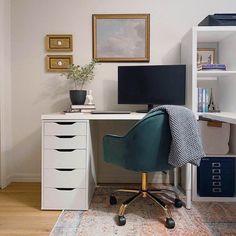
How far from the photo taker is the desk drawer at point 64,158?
2102 millimetres

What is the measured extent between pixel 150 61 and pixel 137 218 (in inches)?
63.9

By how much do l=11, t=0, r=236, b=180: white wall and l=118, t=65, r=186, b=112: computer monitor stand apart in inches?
9.7

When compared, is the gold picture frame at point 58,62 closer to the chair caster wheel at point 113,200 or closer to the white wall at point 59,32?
the white wall at point 59,32

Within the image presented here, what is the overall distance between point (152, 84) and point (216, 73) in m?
0.59

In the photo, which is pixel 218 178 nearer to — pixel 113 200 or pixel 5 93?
pixel 113 200

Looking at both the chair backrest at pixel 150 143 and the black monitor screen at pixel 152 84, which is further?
the black monitor screen at pixel 152 84

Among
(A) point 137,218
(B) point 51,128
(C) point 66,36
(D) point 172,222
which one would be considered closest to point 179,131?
(D) point 172,222

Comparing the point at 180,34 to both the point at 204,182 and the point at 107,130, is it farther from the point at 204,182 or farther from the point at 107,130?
the point at 204,182

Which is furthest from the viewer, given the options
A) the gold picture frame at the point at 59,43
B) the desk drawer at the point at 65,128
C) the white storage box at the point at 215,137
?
the gold picture frame at the point at 59,43

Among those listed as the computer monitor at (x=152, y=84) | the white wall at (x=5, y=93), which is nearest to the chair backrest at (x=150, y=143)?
the computer monitor at (x=152, y=84)

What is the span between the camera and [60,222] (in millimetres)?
1906

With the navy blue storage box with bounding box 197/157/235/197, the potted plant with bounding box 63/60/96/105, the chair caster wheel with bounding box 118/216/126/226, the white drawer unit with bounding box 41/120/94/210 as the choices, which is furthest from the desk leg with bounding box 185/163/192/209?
the potted plant with bounding box 63/60/96/105

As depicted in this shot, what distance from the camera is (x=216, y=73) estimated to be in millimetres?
2338

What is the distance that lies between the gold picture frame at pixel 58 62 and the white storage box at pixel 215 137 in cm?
151
